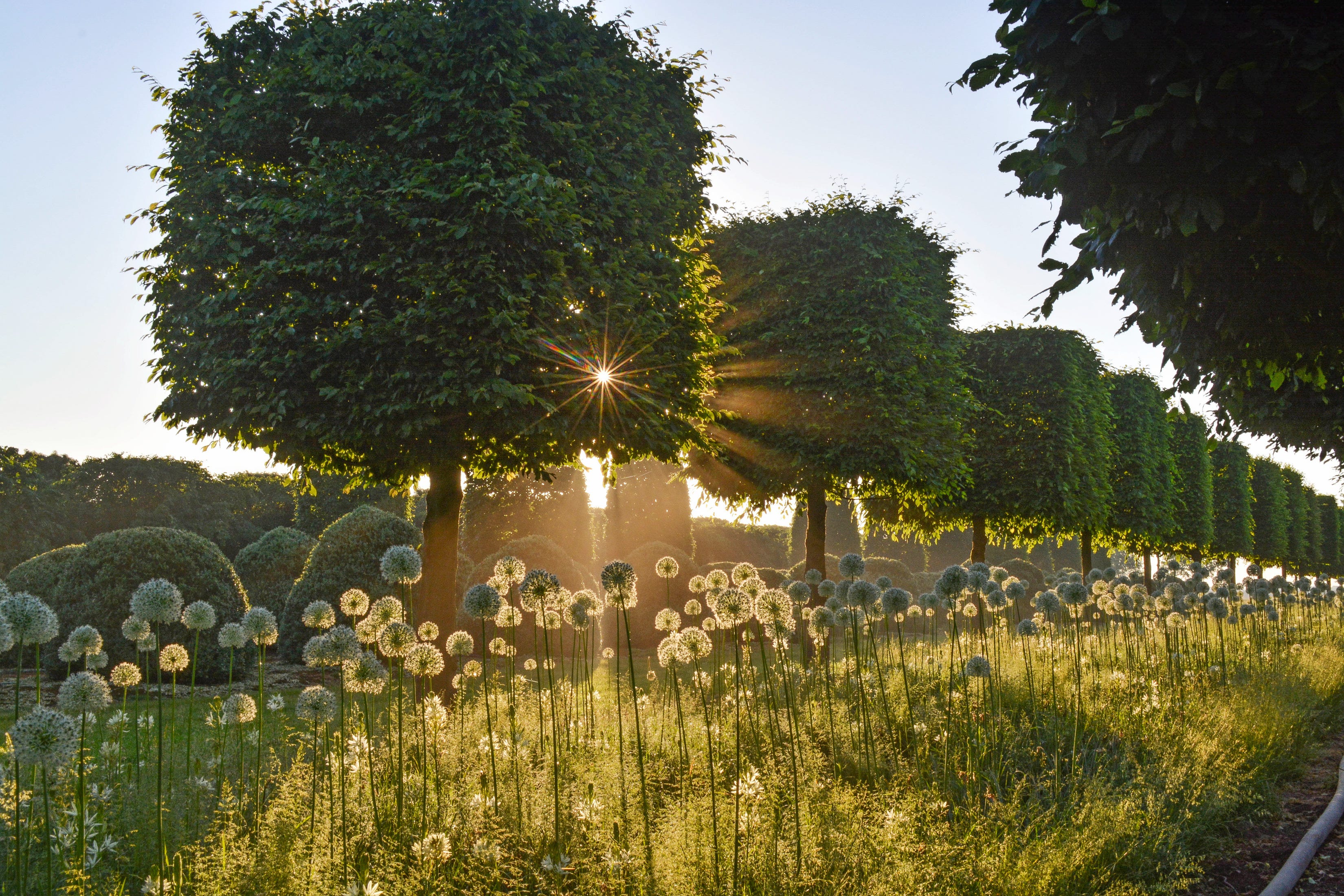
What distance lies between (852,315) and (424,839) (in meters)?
14.6

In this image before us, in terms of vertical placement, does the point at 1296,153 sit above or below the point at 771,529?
above

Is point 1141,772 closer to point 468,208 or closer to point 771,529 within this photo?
point 468,208

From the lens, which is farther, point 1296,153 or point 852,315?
point 852,315

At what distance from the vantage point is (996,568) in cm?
1220

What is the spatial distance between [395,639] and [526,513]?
20114 millimetres

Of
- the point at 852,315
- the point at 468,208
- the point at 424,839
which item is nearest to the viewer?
the point at 424,839

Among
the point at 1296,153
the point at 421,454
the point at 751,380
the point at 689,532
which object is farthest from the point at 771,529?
the point at 1296,153

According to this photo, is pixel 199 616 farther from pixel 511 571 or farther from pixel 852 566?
pixel 852 566

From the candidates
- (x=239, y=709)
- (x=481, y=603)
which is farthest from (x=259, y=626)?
(x=481, y=603)

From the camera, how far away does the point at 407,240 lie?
934 cm

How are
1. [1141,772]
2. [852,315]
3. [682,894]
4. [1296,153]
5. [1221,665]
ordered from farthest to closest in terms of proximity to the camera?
[852,315] < [1221,665] < [1141,772] < [1296,153] < [682,894]

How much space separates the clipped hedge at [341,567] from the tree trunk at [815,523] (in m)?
9.22

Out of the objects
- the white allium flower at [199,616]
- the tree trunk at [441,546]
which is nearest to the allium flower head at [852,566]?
the white allium flower at [199,616]

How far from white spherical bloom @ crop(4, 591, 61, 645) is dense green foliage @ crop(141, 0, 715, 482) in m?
5.19
